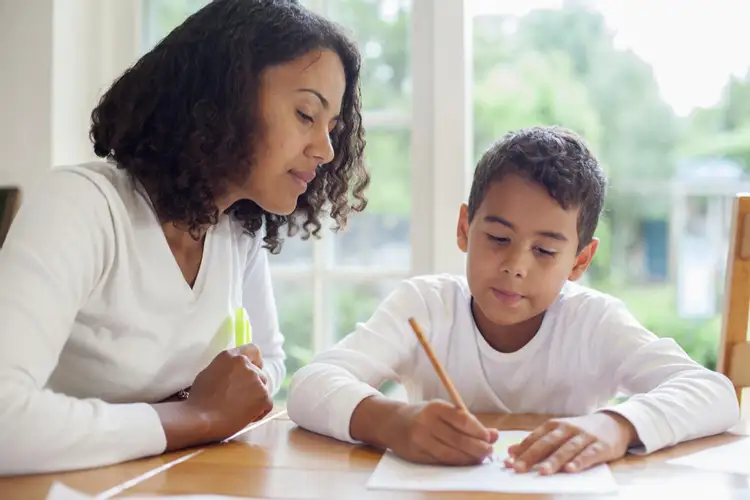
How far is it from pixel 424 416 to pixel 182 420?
0.91 feet

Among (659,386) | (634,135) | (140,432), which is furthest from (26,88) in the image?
(634,135)

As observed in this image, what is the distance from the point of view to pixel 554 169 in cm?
122

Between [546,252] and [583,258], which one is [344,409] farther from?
[583,258]

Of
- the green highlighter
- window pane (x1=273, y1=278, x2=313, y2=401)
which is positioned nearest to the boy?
the green highlighter

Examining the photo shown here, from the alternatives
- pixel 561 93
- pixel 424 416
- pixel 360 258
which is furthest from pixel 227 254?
pixel 561 93

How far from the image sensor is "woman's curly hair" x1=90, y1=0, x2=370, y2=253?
113 cm

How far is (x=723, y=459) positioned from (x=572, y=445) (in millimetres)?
179

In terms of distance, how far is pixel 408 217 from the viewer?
2014mm

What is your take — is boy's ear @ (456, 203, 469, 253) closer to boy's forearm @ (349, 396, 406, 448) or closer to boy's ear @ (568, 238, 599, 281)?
boy's ear @ (568, 238, 599, 281)

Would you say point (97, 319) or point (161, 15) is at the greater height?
point (161, 15)

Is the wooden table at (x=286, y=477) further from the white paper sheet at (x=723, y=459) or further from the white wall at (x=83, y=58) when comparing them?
the white wall at (x=83, y=58)

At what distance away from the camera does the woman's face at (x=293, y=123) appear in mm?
1145

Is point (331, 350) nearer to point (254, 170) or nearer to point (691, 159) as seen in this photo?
point (254, 170)

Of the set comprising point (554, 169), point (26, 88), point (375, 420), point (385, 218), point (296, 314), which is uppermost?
point (26, 88)
